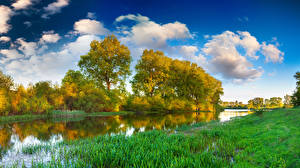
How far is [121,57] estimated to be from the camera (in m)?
34.8

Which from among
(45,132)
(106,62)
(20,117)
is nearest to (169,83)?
(106,62)

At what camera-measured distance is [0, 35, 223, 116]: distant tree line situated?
2597 cm

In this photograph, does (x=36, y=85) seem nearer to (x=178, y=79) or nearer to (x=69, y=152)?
(x=69, y=152)

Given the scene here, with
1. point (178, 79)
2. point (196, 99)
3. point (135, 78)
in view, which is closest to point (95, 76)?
point (135, 78)

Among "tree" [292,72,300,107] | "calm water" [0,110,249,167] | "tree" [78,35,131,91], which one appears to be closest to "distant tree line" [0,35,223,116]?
"tree" [78,35,131,91]

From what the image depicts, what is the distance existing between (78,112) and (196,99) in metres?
32.8

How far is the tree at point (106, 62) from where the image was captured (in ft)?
107

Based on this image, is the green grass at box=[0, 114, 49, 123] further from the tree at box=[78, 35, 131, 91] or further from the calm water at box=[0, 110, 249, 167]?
the tree at box=[78, 35, 131, 91]

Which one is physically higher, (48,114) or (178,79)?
(178,79)

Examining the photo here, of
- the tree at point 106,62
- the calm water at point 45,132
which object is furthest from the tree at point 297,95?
the tree at point 106,62

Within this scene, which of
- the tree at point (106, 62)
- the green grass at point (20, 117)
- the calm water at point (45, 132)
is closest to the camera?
the calm water at point (45, 132)

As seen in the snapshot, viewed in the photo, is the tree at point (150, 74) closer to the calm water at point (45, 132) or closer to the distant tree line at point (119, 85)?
the distant tree line at point (119, 85)

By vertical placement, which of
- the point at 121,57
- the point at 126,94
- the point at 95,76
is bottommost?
the point at 126,94

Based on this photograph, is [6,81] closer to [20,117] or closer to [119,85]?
[20,117]
